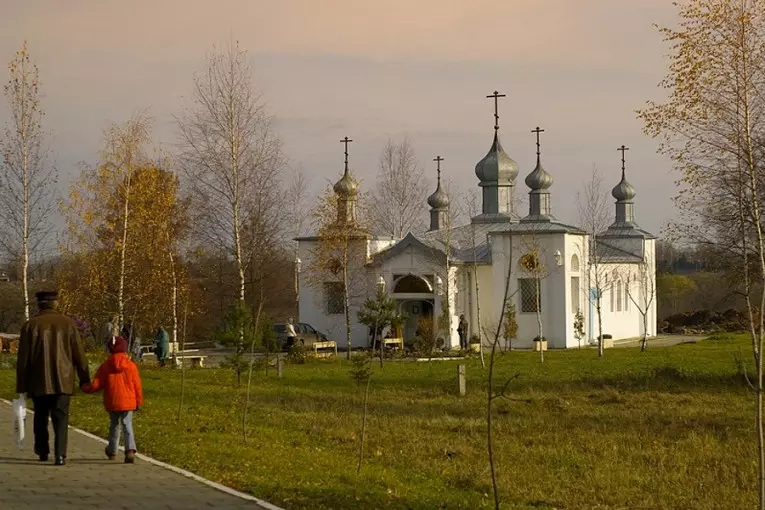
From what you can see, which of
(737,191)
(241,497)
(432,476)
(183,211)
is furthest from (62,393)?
(183,211)

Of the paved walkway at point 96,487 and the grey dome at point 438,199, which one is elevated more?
the grey dome at point 438,199

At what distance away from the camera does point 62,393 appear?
11.0 meters

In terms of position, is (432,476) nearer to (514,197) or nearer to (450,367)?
(450,367)

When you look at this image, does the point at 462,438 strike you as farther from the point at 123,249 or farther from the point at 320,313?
the point at 320,313

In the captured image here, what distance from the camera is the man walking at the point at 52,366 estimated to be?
10961 mm

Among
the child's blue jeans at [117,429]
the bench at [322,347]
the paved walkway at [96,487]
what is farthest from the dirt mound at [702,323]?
the paved walkway at [96,487]

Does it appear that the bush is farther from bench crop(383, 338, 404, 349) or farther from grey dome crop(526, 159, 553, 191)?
grey dome crop(526, 159, 553, 191)

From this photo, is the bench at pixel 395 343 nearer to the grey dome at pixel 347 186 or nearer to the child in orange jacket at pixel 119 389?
the grey dome at pixel 347 186

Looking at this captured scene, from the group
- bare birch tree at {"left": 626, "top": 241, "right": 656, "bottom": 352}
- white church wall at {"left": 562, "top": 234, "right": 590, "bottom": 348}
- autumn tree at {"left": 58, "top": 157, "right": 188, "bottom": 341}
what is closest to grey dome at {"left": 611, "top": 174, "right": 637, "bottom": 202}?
bare birch tree at {"left": 626, "top": 241, "right": 656, "bottom": 352}

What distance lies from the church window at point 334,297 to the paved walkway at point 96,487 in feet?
121

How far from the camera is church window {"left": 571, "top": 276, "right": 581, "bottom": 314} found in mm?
48438

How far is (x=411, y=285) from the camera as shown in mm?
49125

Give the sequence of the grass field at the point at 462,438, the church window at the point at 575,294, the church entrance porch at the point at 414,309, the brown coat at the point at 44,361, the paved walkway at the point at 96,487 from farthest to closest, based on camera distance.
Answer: the church entrance porch at the point at 414,309 → the church window at the point at 575,294 → the grass field at the point at 462,438 → the brown coat at the point at 44,361 → the paved walkway at the point at 96,487

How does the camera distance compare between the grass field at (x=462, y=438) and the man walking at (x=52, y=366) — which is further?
the grass field at (x=462, y=438)
